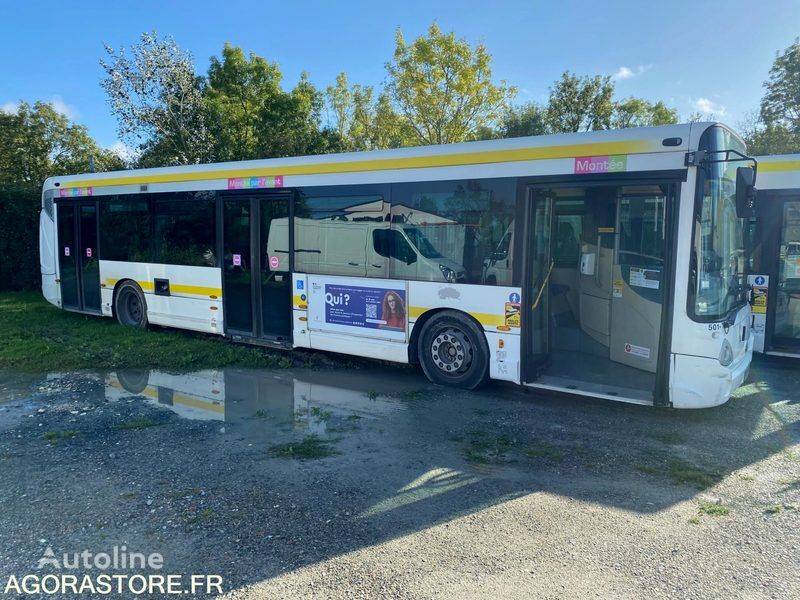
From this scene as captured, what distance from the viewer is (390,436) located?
19.5 ft

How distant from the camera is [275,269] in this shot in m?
9.20

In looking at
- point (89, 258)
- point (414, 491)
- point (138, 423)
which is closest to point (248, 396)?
point (138, 423)

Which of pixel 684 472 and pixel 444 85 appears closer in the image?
pixel 684 472

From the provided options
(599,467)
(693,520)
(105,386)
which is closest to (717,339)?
(599,467)

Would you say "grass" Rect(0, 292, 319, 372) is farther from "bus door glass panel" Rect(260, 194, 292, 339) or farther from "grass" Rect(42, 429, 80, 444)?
"grass" Rect(42, 429, 80, 444)

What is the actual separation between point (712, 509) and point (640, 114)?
32537 mm

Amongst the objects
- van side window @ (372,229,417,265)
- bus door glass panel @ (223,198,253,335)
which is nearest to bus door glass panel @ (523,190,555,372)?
van side window @ (372,229,417,265)

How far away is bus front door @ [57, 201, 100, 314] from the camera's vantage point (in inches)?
473

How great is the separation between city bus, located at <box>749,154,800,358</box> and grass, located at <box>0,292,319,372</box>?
7142 millimetres

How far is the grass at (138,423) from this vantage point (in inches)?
243

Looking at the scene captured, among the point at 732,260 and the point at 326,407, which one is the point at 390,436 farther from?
the point at 732,260

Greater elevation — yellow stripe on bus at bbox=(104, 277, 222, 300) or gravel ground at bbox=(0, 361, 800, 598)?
yellow stripe on bus at bbox=(104, 277, 222, 300)

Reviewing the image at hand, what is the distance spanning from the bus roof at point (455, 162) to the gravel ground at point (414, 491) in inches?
110

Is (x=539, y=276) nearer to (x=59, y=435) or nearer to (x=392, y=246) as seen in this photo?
(x=392, y=246)
